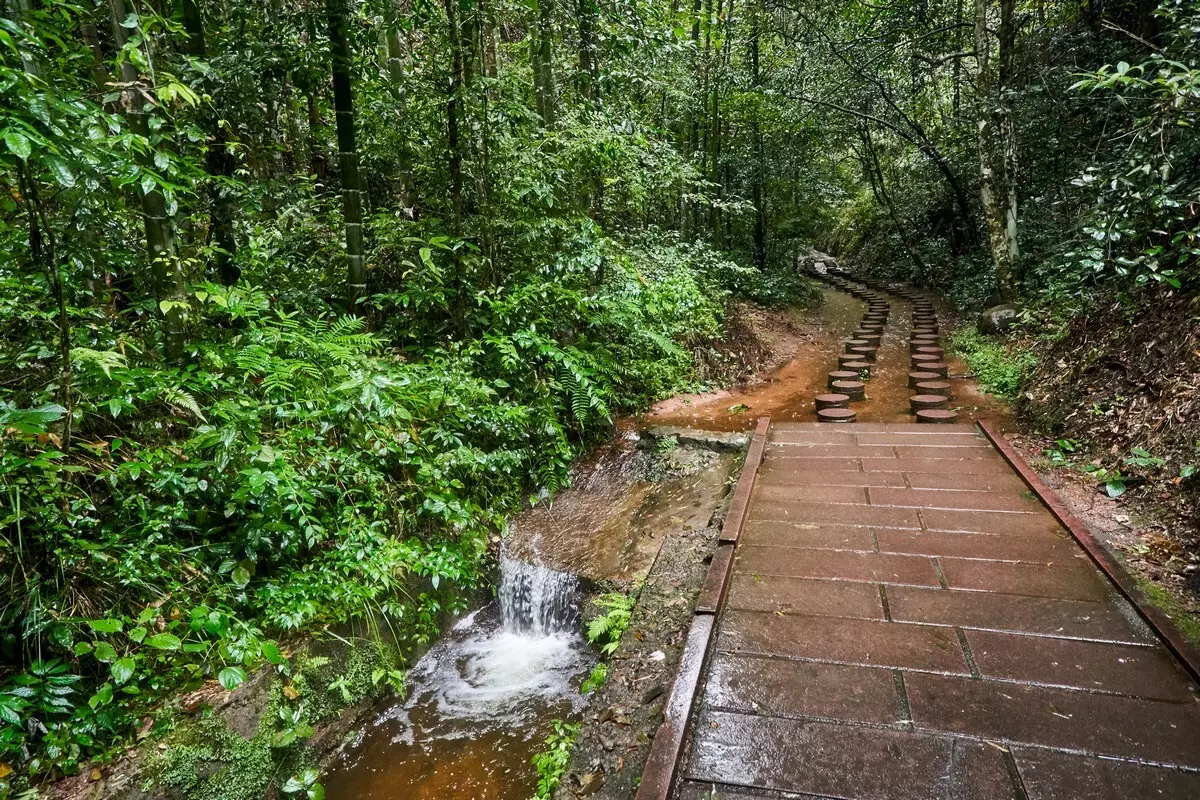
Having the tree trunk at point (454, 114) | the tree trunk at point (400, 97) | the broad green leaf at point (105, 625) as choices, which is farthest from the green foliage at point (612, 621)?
the tree trunk at point (400, 97)

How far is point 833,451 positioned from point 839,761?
11.6ft

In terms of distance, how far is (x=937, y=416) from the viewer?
19.7ft

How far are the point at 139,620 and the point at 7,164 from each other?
2.20m

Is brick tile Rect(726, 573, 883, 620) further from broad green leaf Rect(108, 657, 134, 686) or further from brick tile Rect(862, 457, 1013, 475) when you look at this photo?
broad green leaf Rect(108, 657, 134, 686)

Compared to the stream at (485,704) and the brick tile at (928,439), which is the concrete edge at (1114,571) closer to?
the brick tile at (928,439)

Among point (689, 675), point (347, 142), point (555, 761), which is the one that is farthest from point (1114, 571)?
point (347, 142)

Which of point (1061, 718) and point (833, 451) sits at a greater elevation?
point (833, 451)

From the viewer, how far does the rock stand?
9302 mm

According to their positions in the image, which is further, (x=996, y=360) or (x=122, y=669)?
(x=996, y=360)

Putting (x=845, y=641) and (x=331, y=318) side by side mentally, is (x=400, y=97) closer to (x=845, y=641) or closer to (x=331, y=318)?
(x=331, y=318)

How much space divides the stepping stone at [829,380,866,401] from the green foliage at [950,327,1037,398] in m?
1.56

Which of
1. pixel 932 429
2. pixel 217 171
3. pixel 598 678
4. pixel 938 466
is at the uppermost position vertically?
pixel 217 171

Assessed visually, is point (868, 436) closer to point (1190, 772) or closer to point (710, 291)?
point (1190, 772)

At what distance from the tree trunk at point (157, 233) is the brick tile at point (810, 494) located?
4.44 m
